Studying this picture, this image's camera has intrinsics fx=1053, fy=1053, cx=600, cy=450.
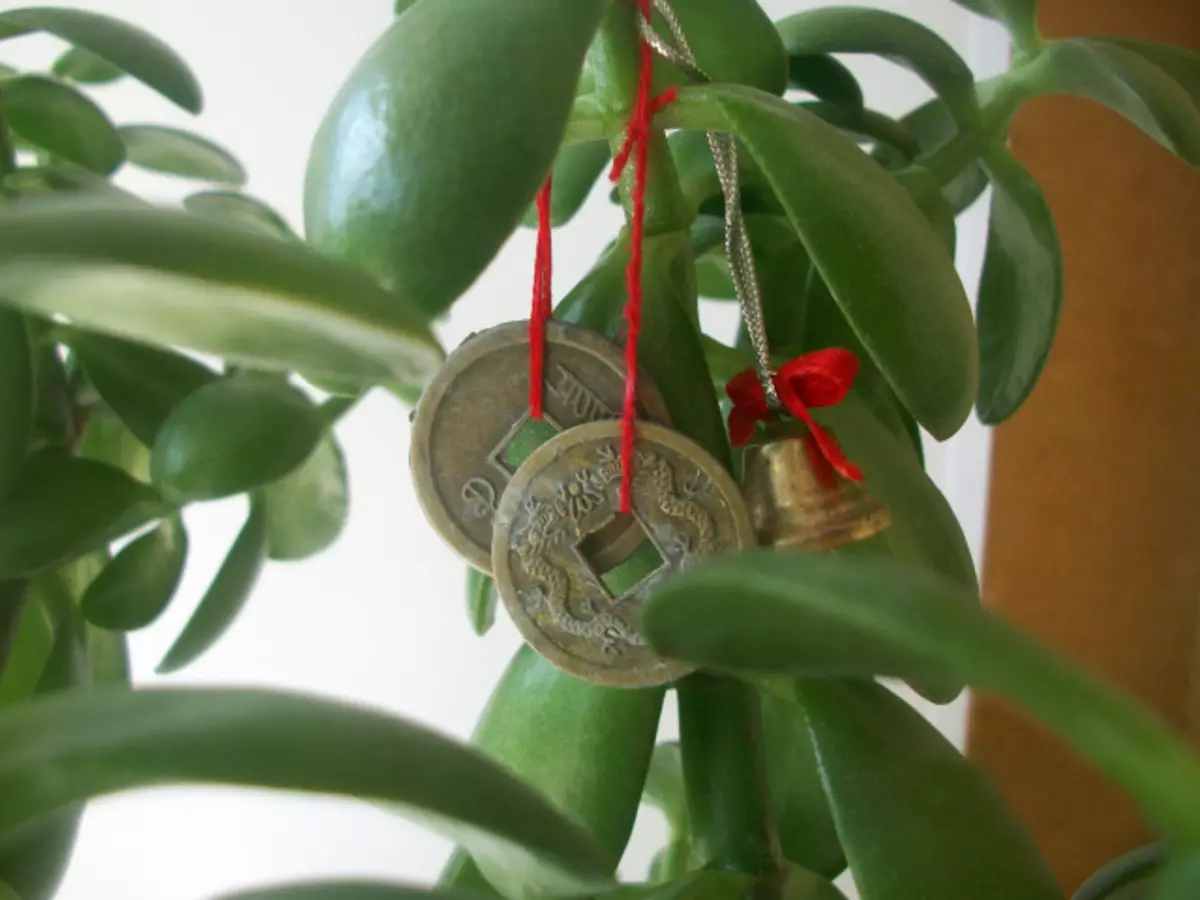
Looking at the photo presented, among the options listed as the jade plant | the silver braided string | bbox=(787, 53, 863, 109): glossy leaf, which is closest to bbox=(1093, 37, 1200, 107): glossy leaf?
the jade plant

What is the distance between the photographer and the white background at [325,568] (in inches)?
37.4

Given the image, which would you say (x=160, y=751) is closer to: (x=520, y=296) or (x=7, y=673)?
(x=7, y=673)

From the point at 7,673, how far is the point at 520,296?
61cm

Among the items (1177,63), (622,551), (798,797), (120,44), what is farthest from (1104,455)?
(120,44)

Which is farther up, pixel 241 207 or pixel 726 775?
pixel 241 207

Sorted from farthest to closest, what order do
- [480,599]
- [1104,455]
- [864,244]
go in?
1. [1104,455]
2. [480,599]
3. [864,244]

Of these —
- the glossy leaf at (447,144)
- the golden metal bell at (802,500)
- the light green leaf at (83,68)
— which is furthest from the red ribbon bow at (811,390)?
the light green leaf at (83,68)

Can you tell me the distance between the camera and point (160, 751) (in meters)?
0.16

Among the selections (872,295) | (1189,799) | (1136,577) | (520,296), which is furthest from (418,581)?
(1189,799)

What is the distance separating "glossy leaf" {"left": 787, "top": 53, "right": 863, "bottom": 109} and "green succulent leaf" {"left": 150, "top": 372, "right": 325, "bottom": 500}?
0.28m

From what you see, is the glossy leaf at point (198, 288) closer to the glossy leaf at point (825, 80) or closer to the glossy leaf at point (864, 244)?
the glossy leaf at point (864, 244)

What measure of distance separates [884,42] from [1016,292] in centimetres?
13

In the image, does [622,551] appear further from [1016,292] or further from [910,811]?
[1016,292]

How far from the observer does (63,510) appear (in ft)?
1.38
